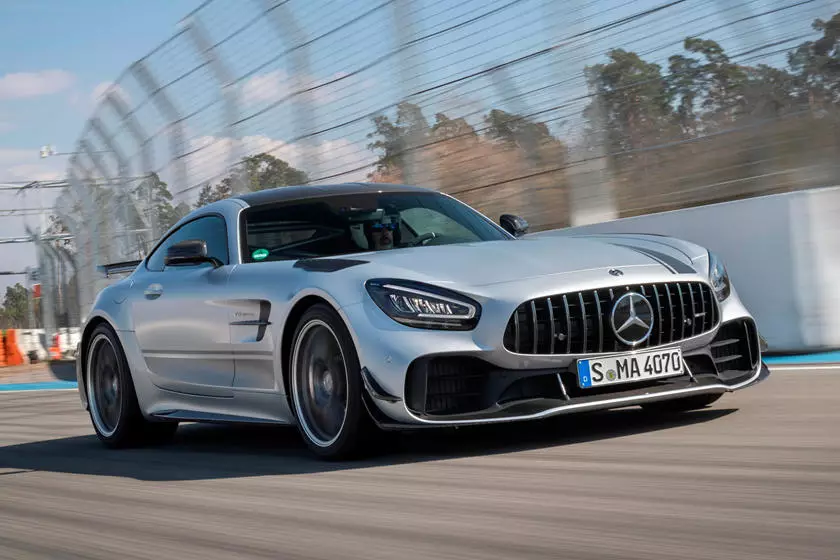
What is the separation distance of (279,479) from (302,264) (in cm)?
100

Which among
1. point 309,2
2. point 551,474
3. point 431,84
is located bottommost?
point 551,474

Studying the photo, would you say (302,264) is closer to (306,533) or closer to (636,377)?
(636,377)

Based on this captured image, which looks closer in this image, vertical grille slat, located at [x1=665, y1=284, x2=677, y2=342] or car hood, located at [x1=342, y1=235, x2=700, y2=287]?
car hood, located at [x1=342, y1=235, x2=700, y2=287]

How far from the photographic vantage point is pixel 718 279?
5730 mm

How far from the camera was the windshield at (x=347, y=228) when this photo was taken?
20.7 feet

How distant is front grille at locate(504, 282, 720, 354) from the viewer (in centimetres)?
507

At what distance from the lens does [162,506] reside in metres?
4.68

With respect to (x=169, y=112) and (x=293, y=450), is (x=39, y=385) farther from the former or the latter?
(x=293, y=450)

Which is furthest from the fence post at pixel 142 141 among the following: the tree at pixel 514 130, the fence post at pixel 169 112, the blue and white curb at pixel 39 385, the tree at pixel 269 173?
the tree at pixel 514 130

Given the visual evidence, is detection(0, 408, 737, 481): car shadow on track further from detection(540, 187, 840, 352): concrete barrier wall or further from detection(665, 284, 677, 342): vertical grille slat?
detection(540, 187, 840, 352): concrete barrier wall

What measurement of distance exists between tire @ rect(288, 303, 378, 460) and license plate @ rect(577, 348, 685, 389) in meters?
0.86

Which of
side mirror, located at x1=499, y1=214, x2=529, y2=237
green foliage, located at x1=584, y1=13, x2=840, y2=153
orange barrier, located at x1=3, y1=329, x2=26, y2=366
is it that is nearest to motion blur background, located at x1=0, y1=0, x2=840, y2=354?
green foliage, located at x1=584, y1=13, x2=840, y2=153

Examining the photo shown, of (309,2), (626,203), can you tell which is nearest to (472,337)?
(626,203)

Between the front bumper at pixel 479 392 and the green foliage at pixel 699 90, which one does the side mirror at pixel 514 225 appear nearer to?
the front bumper at pixel 479 392
